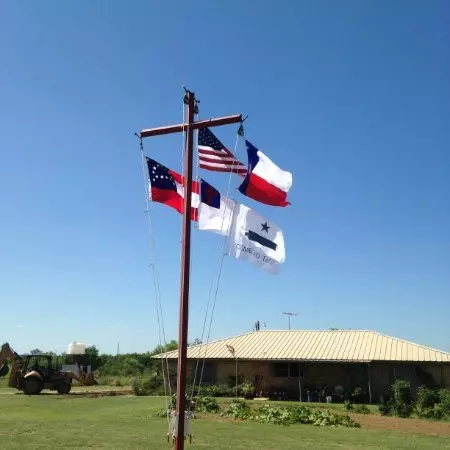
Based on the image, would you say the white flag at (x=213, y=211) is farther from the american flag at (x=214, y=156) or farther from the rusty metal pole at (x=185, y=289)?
the rusty metal pole at (x=185, y=289)

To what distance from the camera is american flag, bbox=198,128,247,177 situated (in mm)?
9148

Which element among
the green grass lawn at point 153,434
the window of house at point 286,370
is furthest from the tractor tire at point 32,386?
the window of house at point 286,370

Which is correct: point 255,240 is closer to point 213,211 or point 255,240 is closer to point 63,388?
point 213,211

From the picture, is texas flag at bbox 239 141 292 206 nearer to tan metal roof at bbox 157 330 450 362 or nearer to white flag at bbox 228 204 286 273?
white flag at bbox 228 204 286 273

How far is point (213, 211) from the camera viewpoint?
927 centimetres

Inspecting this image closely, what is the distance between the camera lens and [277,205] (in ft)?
32.0

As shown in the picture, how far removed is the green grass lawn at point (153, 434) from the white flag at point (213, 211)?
6.92 metres

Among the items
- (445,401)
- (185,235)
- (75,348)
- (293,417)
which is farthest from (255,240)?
(75,348)

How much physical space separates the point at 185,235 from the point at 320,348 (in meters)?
27.9

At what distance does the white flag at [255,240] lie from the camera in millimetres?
8914

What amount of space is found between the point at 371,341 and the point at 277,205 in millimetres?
27682

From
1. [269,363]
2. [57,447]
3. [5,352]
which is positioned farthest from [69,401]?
[57,447]

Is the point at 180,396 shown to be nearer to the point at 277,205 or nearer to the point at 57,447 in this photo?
the point at 277,205

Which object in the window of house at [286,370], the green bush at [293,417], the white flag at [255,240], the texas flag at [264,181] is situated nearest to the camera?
the white flag at [255,240]
